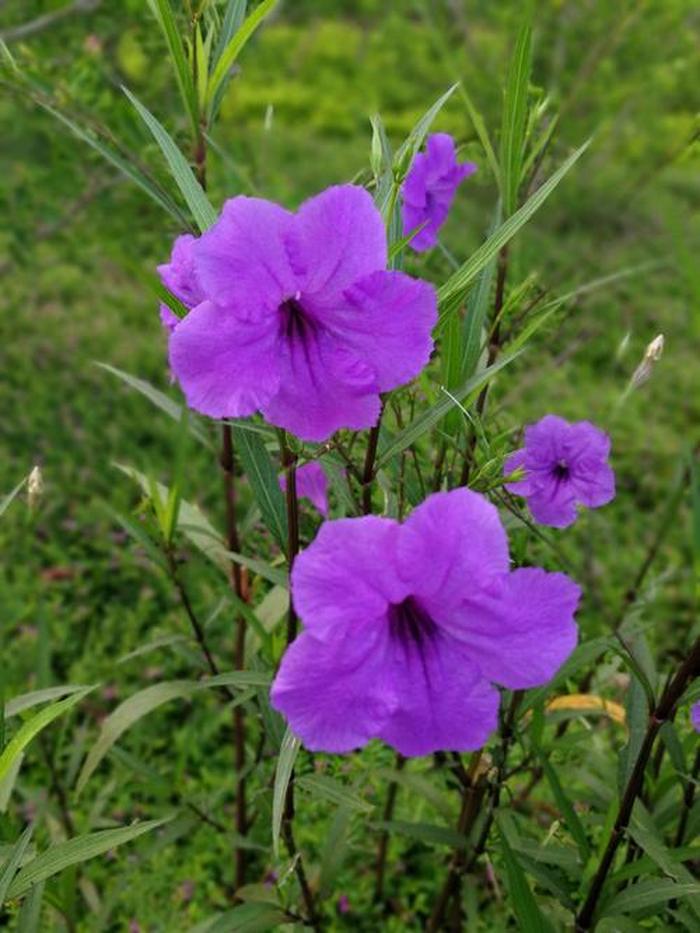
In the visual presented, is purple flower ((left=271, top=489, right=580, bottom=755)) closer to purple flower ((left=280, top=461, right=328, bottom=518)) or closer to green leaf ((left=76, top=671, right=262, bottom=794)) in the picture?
purple flower ((left=280, top=461, right=328, bottom=518))

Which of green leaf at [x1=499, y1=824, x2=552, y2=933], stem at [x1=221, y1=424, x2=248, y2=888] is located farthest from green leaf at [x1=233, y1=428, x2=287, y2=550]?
green leaf at [x1=499, y1=824, x2=552, y2=933]

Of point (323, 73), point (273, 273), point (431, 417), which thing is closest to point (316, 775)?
point (431, 417)

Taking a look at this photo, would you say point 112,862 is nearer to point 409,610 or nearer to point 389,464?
point 389,464

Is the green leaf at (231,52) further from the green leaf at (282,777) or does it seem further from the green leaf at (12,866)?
the green leaf at (12,866)

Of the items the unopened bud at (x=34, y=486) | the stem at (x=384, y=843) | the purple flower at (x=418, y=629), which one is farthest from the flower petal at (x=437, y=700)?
the stem at (x=384, y=843)

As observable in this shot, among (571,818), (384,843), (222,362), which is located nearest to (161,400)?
(222,362)
